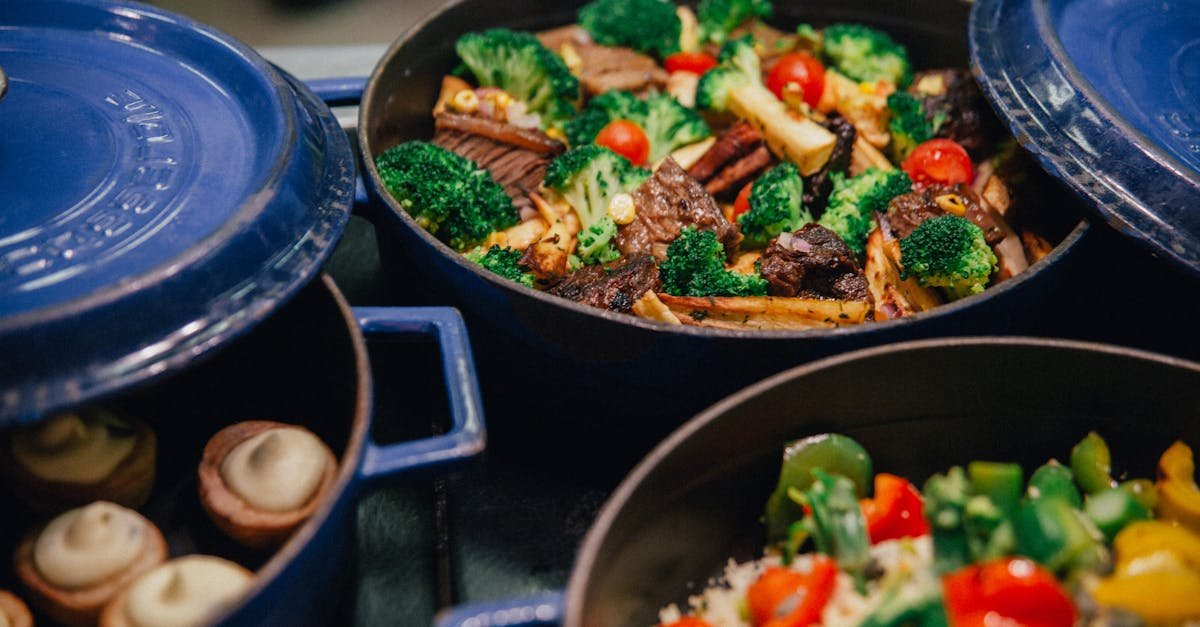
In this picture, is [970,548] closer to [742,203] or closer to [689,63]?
[742,203]

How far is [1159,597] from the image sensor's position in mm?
1055

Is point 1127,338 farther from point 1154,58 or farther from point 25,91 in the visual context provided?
point 25,91

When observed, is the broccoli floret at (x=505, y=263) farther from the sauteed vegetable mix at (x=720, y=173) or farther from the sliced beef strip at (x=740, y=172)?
the sliced beef strip at (x=740, y=172)

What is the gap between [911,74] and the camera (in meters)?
2.36

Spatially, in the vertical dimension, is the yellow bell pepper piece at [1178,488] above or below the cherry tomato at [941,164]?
below

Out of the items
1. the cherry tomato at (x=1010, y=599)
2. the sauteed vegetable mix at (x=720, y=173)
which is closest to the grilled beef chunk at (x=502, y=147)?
the sauteed vegetable mix at (x=720, y=173)

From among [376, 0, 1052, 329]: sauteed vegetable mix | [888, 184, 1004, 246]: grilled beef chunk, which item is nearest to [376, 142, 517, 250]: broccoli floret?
[376, 0, 1052, 329]: sauteed vegetable mix

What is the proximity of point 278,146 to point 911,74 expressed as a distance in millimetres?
1763

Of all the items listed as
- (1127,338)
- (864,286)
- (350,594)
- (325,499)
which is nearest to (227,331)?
(325,499)

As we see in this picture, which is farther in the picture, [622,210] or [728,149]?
[728,149]

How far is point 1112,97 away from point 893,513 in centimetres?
94

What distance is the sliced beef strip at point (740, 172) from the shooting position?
1974 mm

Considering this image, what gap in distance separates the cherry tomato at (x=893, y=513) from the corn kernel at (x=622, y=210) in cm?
78

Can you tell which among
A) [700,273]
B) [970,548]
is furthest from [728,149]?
[970,548]
